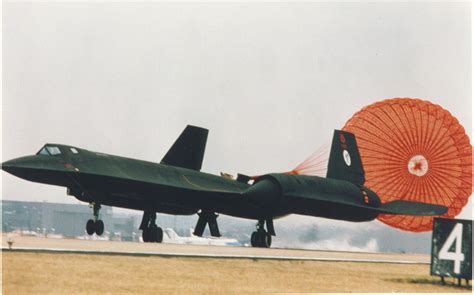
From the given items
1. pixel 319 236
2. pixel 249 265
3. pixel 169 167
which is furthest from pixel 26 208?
pixel 249 265

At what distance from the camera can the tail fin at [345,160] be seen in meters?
36.7

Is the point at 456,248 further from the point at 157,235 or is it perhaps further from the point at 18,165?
the point at 18,165

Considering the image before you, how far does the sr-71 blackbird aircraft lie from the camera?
2781 centimetres

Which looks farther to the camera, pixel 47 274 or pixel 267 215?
pixel 267 215

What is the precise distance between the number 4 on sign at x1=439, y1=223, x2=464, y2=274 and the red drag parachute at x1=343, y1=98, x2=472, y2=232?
1033cm

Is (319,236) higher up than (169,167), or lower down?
lower down

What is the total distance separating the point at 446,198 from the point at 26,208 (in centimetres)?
4339

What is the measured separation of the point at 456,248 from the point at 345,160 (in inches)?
460

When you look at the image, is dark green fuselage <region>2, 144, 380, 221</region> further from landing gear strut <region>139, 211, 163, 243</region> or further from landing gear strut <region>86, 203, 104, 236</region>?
landing gear strut <region>86, 203, 104, 236</region>

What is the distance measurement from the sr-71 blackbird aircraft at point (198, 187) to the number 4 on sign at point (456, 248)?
306 inches

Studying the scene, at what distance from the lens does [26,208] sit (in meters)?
68.1

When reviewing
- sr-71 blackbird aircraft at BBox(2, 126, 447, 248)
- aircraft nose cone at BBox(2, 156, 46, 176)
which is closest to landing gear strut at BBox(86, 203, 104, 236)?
sr-71 blackbird aircraft at BBox(2, 126, 447, 248)

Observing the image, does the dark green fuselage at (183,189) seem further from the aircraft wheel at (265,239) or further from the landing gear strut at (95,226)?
the aircraft wheel at (265,239)

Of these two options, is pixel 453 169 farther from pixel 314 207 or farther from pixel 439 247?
pixel 439 247
